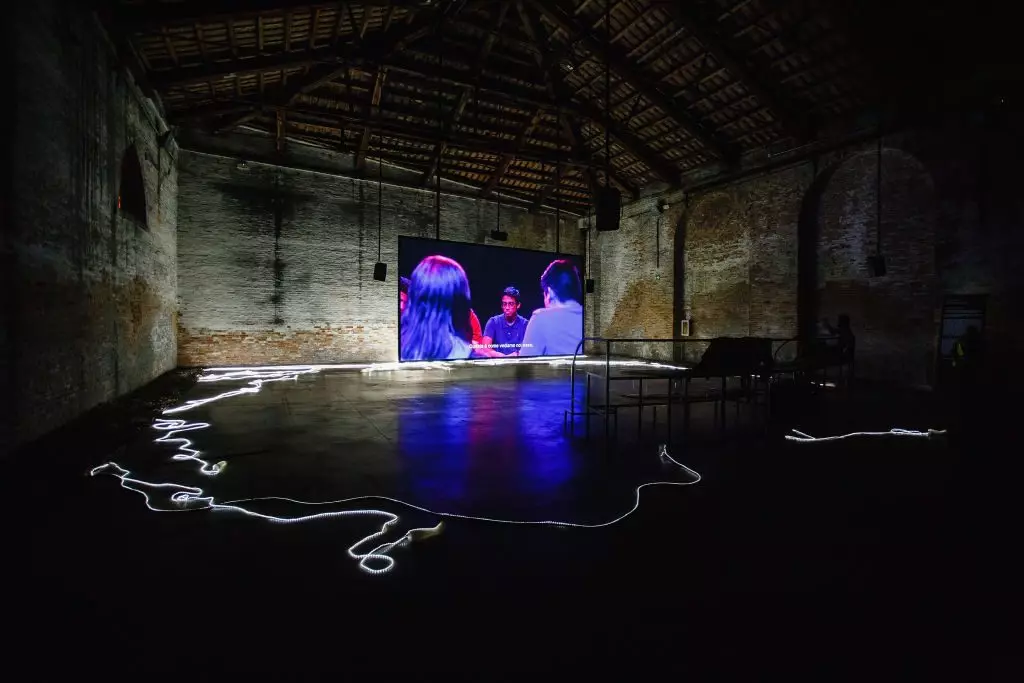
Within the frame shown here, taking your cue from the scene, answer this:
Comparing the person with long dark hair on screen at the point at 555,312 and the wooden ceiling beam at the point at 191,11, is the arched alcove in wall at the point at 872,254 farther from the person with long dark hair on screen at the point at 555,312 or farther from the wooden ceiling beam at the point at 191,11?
the wooden ceiling beam at the point at 191,11

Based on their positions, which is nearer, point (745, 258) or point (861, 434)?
point (861, 434)

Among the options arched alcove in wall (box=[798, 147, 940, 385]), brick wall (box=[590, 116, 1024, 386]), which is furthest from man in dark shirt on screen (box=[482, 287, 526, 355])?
arched alcove in wall (box=[798, 147, 940, 385])

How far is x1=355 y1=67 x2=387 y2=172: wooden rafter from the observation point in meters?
10.0

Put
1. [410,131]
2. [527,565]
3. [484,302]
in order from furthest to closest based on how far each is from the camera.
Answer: [484,302] → [410,131] → [527,565]

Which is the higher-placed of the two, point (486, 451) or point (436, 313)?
point (436, 313)

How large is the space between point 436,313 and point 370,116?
4.62m

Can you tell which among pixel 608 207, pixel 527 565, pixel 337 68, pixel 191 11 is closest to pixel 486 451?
pixel 527 565

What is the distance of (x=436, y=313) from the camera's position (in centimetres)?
1243

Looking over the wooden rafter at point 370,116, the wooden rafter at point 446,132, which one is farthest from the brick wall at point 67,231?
the wooden rafter at point 446,132

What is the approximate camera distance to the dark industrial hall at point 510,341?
205cm

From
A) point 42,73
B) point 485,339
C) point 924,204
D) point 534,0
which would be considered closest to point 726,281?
point 924,204

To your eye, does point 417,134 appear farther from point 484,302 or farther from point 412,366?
point 412,366

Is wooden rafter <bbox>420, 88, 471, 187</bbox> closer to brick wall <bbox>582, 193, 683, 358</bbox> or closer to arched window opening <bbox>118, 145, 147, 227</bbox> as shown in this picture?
arched window opening <bbox>118, 145, 147, 227</bbox>

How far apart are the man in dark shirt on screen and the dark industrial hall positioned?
3.3 inches
